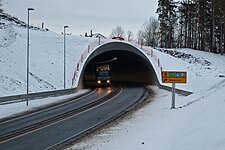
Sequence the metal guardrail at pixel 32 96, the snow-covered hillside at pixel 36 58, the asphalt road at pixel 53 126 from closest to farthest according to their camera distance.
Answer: the asphalt road at pixel 53 126, the metal guardrail at pixel 32 96, the snow-covered hillside at pixel 36 58

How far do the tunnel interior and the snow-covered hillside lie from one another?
5.03 meters

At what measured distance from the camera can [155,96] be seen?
3031 centimetres

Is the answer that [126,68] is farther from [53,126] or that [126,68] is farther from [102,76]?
[53,126]

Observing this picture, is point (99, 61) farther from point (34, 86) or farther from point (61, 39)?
point (34, 86)

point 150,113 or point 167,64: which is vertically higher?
point 167,64

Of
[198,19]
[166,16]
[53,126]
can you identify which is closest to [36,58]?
[53,126]

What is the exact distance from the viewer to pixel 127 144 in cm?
1162

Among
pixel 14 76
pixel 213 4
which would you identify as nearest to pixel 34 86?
pixel 14 76

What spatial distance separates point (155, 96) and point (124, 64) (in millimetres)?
30370

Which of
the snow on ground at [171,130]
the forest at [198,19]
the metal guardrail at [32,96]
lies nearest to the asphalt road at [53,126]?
the snow on ground at [171,130]

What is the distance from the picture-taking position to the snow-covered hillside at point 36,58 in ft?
106

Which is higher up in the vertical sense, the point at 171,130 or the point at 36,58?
the point at 36,58

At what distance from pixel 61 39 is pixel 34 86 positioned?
2267cm

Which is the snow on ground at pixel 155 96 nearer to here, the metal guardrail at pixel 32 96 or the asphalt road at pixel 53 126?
the metal guardrail at pixel 32 96
